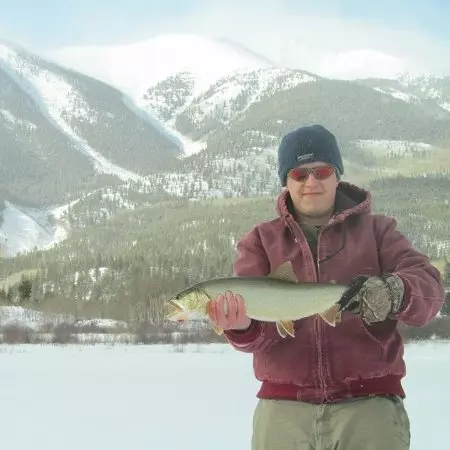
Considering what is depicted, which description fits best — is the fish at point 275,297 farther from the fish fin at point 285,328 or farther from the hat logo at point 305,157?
the hat logo at point 305,157

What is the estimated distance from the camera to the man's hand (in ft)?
8.48

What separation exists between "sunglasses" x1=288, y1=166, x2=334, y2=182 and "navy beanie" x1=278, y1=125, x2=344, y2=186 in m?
0.04

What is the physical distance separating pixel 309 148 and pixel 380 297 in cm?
88

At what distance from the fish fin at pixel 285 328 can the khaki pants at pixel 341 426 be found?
354 millimetres

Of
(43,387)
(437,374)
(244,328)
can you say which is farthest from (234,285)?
(437,374)

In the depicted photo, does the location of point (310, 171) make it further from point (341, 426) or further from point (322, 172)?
point (341, 426)

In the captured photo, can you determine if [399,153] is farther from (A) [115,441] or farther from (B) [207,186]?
(A) [115,441]

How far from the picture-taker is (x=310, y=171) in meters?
3.00

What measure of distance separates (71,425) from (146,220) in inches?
6068

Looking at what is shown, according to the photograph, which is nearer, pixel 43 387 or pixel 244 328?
pixel 244 328

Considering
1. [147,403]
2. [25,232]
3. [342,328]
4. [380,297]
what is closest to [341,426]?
[342,328]

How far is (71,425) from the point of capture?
8.80 meters

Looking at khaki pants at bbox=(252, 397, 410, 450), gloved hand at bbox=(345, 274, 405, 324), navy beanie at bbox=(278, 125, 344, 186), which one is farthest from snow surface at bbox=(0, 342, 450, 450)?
gloved hand at bbox=(345, 274, 405, 324)

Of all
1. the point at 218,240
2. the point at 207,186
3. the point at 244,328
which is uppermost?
the point at 207,186
